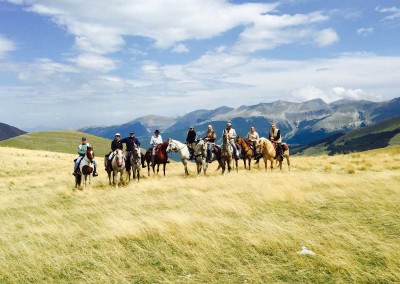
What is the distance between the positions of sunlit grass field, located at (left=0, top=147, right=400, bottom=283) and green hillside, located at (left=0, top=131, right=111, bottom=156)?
5740 inches

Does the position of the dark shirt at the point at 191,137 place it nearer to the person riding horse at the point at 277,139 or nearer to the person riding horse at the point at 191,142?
the person riding horse at the point at 191,142

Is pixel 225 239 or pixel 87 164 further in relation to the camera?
pixel 87 164

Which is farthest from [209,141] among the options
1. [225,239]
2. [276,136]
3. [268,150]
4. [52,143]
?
[52,143]

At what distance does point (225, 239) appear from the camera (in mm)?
8875

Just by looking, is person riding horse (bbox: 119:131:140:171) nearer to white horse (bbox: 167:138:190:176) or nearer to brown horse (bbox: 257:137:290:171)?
white horse (bbox: 167:138:190:176)

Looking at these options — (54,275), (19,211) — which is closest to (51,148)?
(19,211)

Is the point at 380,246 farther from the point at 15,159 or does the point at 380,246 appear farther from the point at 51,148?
the point at 51,148

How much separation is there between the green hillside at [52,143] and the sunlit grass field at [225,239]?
14580 cm

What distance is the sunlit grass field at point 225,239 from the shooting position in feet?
23.0

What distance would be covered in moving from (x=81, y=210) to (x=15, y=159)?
151 feet

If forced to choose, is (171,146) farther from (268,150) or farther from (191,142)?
(268,150)

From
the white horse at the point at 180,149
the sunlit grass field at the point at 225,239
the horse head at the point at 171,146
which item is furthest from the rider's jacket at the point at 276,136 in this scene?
the sunlit grass field at the point at 225,239

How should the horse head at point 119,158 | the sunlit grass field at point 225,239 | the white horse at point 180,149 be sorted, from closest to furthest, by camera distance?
the sunlit grass field at point 225,239 → the horse head at point 119,158 → the white horse at point 180,149

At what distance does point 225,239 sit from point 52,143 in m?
166
